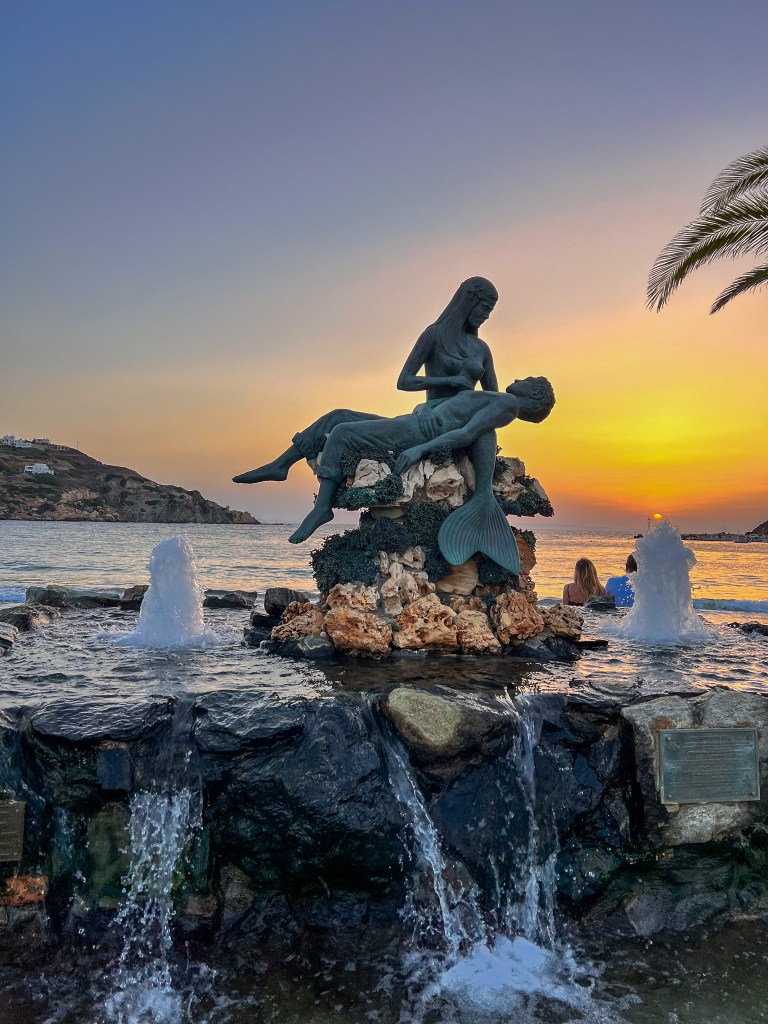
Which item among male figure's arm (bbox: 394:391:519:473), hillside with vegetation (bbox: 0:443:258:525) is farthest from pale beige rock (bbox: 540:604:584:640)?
hillside with vegetation (bbox: 0:443:258:525)

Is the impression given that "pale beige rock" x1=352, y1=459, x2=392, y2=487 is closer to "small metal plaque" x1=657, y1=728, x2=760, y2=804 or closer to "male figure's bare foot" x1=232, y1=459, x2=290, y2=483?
"male figure's bare foot" x1=232, y1=459, x2=290, y2=483

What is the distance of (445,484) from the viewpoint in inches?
297

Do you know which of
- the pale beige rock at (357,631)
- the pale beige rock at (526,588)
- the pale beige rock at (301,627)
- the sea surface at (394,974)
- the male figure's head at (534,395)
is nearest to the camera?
the sea surface at (394,974)

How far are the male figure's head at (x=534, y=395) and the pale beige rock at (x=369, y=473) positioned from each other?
1.94 metres

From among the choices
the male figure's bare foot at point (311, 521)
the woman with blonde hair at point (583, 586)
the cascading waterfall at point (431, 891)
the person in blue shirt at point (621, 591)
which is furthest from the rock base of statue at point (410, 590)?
the woman with blonde hair at point (583, 586)

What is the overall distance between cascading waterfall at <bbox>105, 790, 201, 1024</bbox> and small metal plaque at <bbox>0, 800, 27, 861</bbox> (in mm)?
657

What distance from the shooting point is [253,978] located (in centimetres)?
379

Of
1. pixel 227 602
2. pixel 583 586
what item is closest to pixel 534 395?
pixel 227 602

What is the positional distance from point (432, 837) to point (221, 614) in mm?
7007

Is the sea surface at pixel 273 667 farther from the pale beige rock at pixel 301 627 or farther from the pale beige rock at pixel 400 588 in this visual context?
the pale beige rock at pixel 400 588

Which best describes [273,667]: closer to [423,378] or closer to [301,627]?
[301,627]

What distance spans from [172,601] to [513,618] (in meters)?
4.46

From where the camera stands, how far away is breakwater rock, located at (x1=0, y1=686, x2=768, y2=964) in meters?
4.18

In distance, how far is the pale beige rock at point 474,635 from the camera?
6.99 metres
